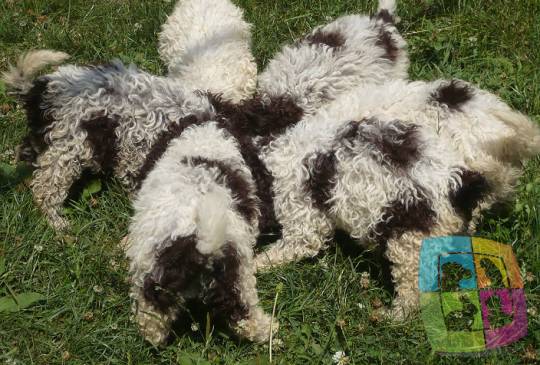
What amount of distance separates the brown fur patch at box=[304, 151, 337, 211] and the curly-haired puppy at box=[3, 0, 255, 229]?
0.95 metres

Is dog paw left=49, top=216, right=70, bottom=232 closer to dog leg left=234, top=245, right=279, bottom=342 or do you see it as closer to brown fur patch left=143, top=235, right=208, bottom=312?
brown fur patch left=143, top=235, right=208, bottom=312

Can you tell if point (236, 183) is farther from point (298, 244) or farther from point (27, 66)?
point (27, 66)

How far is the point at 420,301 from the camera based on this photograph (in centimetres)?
377

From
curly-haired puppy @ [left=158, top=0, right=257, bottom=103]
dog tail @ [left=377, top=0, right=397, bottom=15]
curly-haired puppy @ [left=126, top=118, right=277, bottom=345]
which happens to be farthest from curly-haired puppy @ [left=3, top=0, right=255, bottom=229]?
dog tail @ [left=377, top=0, right=397, bottom=15]

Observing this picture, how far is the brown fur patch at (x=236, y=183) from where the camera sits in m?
3.80

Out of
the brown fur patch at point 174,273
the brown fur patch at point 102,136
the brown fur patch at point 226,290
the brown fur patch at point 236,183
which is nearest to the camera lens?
the brown fur patch at point 174,273

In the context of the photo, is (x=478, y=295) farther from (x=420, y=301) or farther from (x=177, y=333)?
(x=177, y=333)

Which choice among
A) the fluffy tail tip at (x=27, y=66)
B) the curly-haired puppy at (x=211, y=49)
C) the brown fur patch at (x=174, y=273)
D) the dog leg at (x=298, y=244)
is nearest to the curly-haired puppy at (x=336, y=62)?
the curly-haired puppy at (x=211, y=49)

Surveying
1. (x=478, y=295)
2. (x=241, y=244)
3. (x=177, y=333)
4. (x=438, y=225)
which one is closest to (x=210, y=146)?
(x=241, y=244)

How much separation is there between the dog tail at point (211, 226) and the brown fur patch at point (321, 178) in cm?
88

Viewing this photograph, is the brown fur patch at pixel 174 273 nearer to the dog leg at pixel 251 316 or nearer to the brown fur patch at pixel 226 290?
the brown fur patch at pixel 226 290

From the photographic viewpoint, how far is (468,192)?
3.70m

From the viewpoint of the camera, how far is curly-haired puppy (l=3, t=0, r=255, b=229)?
170 inches

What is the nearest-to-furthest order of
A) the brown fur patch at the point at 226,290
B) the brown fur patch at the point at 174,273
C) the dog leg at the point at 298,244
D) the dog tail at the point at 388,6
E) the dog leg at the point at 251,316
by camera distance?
the brown fur patch at the point at 174,273 < the brown fur patch at the point at 226,290 < the dog leg at the point at 251,316 < the dog leg at the point at 298,244 < the dog tail at the point at 388,6
